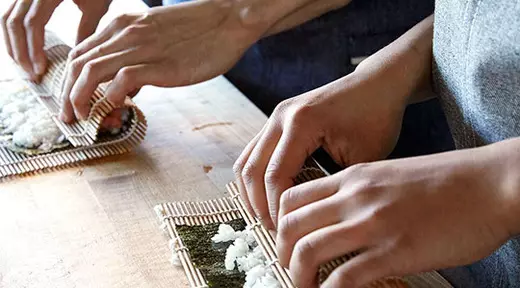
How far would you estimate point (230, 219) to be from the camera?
0.88 m

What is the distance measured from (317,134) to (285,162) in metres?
0.06

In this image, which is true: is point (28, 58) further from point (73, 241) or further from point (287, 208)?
point (287, 208)

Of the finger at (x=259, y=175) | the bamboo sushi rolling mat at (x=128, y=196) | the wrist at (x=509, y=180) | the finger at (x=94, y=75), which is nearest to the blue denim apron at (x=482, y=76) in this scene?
the wrist at (x=509, y=180)

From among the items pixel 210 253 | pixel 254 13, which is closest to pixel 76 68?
pixel 254 13

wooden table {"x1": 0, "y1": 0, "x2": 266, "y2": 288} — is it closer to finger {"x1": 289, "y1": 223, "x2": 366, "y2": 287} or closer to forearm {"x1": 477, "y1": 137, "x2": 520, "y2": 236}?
finger {"x1": 289, "y1": 223, "x2": 366, "y2": 287}

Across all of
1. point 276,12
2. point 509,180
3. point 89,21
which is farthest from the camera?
point 89,21

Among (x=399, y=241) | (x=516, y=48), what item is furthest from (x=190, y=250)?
(x=516, y=48)

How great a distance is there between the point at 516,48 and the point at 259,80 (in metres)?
0.78

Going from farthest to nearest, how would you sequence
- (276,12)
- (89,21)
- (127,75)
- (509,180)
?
(89,21)
(276,12)
(127,75)
(509,180)

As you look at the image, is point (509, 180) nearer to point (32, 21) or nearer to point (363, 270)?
point (363, 270)

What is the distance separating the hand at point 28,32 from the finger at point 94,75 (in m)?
0.17

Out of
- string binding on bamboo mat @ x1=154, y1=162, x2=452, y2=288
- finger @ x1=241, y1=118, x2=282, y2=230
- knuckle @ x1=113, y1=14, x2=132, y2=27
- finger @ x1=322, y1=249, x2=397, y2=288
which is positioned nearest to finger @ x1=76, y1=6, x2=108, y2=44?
knuckle @ x1=113, y1=14, x2=132, y2=27

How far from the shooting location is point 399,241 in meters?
0.59

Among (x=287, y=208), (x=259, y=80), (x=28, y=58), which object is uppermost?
(x=287, y=208)
